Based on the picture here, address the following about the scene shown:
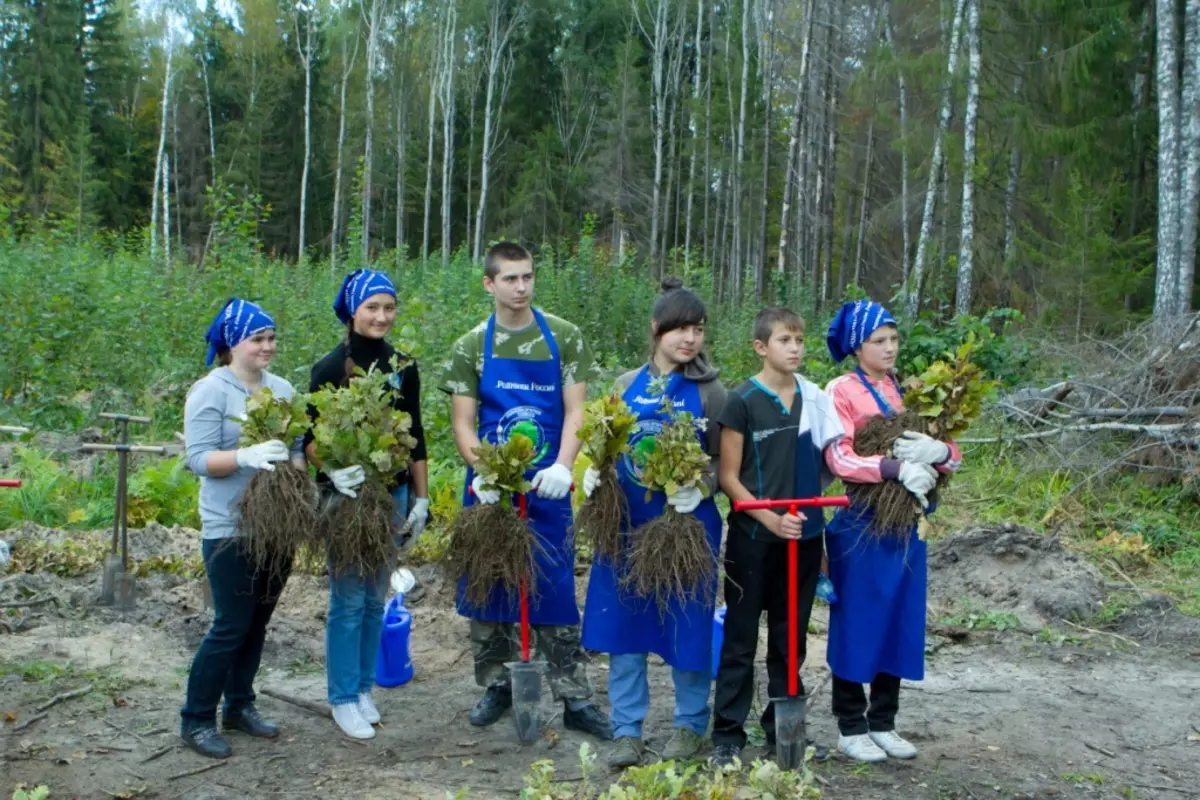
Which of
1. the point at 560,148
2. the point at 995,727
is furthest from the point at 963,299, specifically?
the point at 560,148

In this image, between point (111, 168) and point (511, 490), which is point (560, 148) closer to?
point (111, 168)

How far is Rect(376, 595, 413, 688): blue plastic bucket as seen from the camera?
5.24 m

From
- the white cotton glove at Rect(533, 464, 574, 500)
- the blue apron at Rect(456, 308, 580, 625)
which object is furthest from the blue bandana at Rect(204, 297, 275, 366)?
the white cotton glove at Rect(533, 464, 574, 500)

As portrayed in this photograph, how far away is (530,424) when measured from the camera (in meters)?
4.62

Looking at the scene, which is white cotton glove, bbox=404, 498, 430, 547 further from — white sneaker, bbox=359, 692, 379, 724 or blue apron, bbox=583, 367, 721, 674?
blue apron, bbox=583, 367, 721, 674

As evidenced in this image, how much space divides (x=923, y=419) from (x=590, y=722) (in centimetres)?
190

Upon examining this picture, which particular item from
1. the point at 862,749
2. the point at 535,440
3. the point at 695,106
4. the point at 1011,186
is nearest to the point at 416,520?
the point at 535,440

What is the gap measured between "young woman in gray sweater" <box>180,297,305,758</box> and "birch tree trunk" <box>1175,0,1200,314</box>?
1182cm

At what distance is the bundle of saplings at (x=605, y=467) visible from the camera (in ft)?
13.7

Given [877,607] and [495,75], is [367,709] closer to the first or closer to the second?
[877,607]

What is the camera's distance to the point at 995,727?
4.79 m

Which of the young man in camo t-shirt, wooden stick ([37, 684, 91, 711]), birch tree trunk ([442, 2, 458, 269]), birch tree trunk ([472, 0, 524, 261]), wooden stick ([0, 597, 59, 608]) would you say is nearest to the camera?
the young man in camo t-shirt

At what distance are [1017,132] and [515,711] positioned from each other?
666 inches

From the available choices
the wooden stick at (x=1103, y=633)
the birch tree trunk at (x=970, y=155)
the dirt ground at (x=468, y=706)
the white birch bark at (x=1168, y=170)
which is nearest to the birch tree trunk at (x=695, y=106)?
the birch tree trunk at (x=970, y=155)
